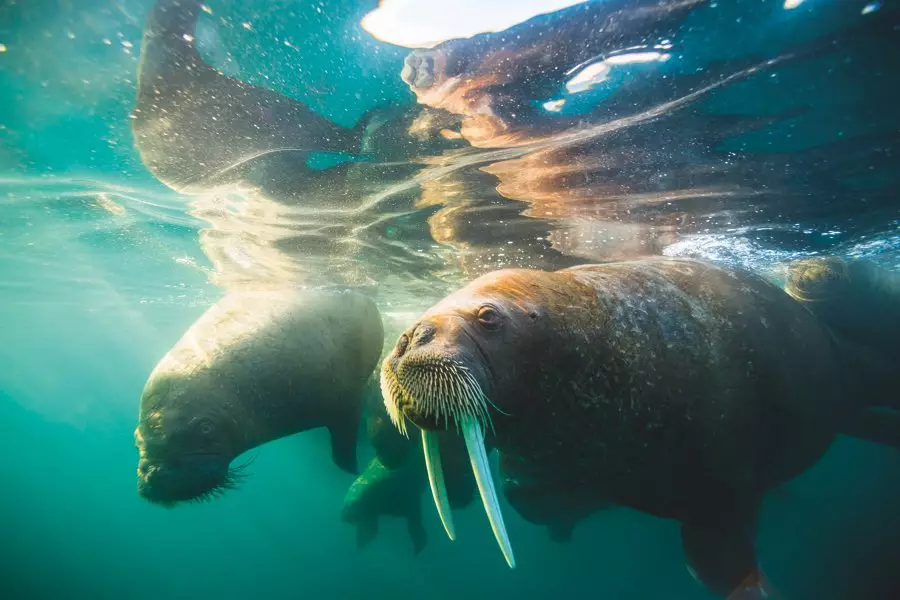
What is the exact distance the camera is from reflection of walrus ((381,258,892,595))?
245 cm

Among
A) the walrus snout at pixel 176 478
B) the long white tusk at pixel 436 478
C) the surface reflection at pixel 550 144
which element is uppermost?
the surface reflection at pixel 550 144

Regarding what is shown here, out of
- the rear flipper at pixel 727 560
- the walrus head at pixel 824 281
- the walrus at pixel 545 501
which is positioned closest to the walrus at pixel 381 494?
the walrus at pixel 545 501

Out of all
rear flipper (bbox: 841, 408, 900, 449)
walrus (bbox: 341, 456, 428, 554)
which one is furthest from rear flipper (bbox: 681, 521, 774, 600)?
walrus (bbox: 341, 456, 428, 554)

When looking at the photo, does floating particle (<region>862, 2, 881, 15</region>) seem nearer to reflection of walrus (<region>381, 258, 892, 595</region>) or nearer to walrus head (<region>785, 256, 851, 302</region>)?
reflection of walrus (<region>381, 258, 892, 595</region>)

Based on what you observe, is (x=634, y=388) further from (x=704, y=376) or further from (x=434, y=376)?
(x=434, y=376)

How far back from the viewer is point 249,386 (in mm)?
4938

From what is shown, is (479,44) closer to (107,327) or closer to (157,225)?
(157,225)

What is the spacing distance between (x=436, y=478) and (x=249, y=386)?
334 cm

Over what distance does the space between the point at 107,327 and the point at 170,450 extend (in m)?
38.4

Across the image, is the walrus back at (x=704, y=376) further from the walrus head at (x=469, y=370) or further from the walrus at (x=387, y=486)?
the walrus at (x=387, y=486)

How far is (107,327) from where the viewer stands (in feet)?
112

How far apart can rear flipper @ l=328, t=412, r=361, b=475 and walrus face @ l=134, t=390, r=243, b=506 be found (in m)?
1.68

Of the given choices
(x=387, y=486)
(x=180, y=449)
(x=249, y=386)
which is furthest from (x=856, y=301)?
(x=180, y=449)

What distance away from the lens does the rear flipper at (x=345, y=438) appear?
19.9 feet
